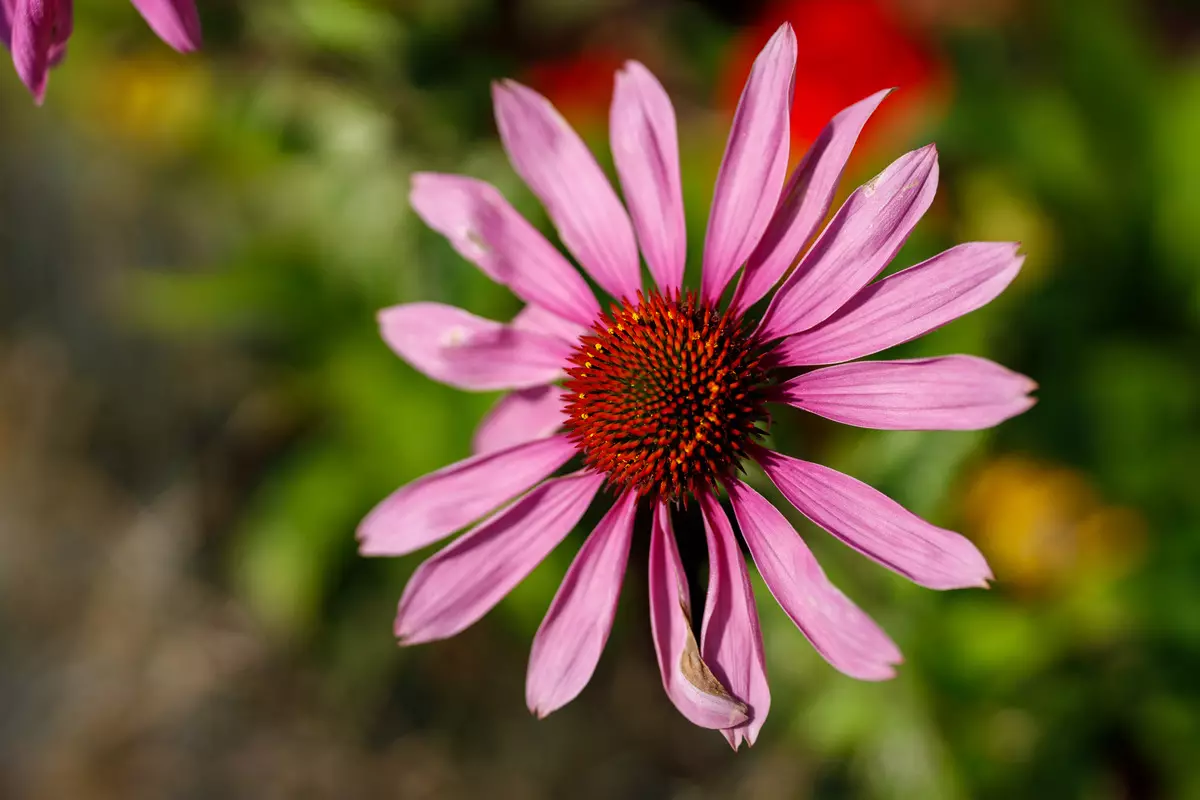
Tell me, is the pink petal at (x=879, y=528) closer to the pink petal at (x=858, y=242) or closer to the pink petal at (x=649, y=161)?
the pink petal at (x=858, y=242)

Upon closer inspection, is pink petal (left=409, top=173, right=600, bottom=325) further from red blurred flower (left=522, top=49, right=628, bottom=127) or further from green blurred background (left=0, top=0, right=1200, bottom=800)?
red blurred flower (left=522, top=49, right=628, bottom=127)

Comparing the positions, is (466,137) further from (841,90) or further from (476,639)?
(476,639)

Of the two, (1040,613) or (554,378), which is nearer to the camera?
(554,378)

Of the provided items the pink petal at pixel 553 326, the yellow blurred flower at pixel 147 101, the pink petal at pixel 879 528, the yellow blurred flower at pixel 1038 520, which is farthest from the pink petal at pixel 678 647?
the yellow blurred flower at pixel 147 101

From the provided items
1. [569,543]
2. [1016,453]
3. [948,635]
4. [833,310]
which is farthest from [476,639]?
[833,310]

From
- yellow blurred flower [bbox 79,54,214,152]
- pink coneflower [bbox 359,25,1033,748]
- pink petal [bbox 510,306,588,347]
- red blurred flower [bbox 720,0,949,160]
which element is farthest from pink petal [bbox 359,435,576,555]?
yellow blurred flower [bbox 79,54,214,152]

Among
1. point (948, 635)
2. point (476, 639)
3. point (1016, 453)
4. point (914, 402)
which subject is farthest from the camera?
point (476, 639)
